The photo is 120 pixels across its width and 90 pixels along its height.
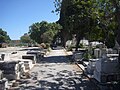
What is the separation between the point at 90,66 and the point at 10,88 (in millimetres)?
6248

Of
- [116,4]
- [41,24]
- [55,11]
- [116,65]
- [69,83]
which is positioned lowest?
[69,83]

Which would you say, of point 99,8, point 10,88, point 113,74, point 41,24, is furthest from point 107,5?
point 41,24

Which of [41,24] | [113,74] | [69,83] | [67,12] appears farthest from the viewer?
[41,24]

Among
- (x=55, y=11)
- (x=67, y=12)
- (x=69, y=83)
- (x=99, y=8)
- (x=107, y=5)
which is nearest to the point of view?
(x=69, y=83)

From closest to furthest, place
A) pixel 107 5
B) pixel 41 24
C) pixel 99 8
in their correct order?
pixel 107 5, pixel 99 8, pixel 41 24

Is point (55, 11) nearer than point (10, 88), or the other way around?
point (10, 88)

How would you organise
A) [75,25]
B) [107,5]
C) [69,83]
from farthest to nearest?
[75,25]
[107,5]
[69,83]

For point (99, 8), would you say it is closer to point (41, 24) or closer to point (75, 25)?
point (75, 25)

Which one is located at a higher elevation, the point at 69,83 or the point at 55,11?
the point at 55,11

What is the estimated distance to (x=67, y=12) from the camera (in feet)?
120

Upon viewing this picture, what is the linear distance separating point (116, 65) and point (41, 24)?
88748 mm

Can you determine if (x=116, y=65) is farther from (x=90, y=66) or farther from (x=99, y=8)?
(x=99, y=8)

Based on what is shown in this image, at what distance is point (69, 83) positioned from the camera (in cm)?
1341

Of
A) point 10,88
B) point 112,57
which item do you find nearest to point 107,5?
point 112,57
